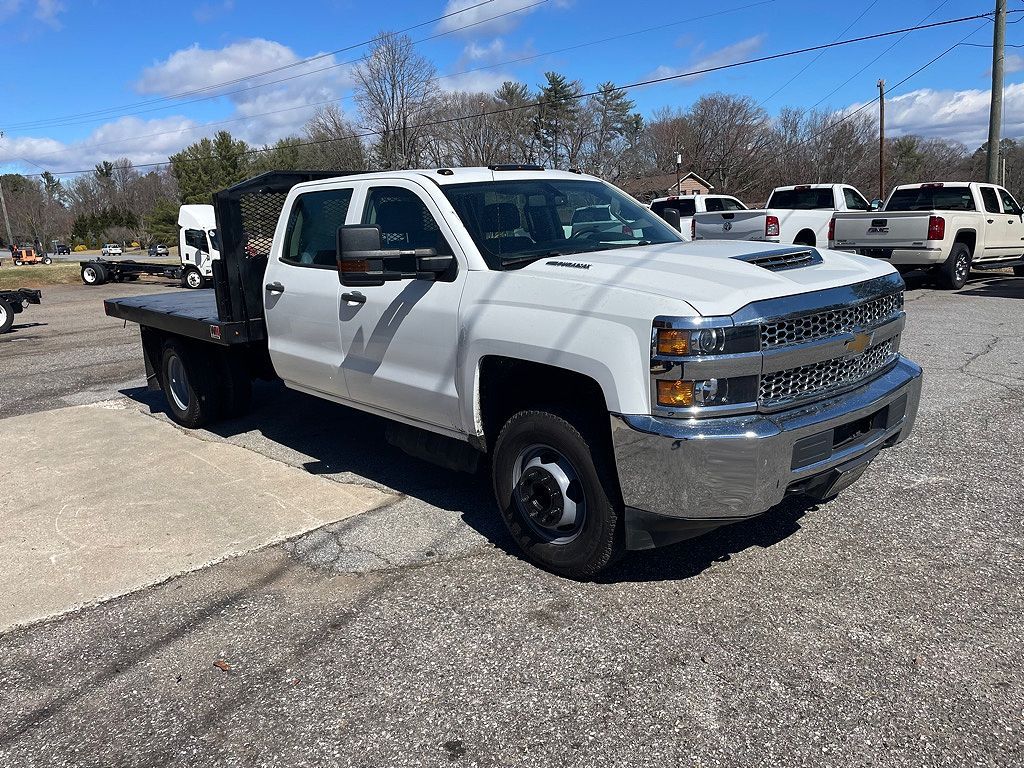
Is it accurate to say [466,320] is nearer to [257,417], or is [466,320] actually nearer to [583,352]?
[583,352]

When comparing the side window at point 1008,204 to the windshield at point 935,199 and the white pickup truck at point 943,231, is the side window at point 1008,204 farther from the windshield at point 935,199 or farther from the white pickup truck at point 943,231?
the windshield at point 935,199

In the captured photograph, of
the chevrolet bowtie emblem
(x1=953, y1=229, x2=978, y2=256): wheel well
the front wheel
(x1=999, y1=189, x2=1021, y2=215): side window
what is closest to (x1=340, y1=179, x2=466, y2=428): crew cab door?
the front wheel

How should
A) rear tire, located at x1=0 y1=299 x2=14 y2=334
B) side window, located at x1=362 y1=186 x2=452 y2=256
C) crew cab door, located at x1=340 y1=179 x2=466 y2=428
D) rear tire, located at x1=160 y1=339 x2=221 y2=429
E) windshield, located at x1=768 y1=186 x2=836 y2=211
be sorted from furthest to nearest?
windshield, located at x1=768 y1=186 x2=836 y2=211 < rear tire, located at x1=0 y1=299 x2=14 y2=334 < rear tire, located at x1=160 y1=339 x2=221 y2=429 < side window, located at x1=362 y1=186 x2=452 y2=256 < crew cab door, located at x1=340 y1=179 x2=466 y2=428

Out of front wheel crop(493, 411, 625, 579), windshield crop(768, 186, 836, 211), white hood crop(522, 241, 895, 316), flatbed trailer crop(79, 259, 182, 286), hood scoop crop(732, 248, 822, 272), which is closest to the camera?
white hood crop(522, 241, 895, 316)

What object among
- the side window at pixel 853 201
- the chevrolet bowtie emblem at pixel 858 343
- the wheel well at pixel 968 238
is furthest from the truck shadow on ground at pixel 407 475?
the side window at pixel 853 201

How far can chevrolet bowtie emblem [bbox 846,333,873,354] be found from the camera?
12.4 feet

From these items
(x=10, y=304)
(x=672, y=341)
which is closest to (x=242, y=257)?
(x=672, y=341)

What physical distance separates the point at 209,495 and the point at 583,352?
10.2 ft

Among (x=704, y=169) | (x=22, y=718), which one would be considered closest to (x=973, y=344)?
(x=22, y=718)

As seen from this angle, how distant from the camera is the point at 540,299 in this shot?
3.85 meters

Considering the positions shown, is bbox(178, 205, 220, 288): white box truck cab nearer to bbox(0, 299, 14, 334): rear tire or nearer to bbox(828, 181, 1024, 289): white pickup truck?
bbox(0, 299, 14, 334): rear tire

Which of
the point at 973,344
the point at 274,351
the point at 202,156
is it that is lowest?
the point at 973,344

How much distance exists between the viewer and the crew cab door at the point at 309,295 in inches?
205

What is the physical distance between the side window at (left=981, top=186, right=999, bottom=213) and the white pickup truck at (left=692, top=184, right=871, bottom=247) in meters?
2.84
